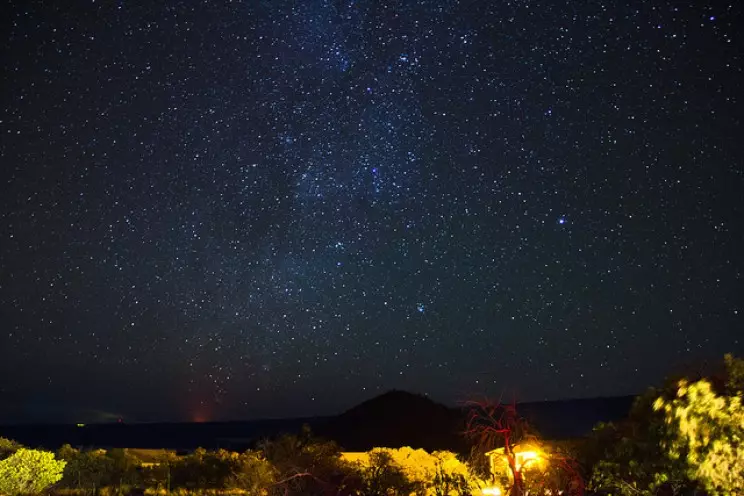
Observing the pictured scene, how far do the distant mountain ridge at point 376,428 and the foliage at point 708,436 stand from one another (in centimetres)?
240

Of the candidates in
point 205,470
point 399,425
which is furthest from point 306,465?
point 399,425

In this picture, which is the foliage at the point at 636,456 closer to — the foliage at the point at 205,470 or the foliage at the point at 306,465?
the foliage at the point at 306,465

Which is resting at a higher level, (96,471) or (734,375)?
(734,375)

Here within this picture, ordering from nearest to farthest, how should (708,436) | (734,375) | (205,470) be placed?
(708,436) → (734,375) → (205,470)

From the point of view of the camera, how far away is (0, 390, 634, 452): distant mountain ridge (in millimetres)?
43719

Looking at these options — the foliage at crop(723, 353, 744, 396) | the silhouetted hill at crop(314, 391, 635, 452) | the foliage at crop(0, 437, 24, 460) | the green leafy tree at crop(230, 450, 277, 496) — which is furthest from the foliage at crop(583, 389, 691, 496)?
the silhouetted hill at crop(314, 391, 635, 452)

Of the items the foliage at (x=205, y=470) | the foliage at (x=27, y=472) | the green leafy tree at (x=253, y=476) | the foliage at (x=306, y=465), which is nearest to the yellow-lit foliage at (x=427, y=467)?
the foliage at (x=306, y=465)

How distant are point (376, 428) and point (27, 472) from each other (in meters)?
38.8

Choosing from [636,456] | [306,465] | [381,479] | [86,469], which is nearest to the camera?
[636,456]

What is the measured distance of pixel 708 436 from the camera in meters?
6.85

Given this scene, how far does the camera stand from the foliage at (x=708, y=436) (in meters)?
6.71

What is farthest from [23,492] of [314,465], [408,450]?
[408,450]

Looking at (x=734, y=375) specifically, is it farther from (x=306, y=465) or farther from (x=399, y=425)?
(x=399, y=425)

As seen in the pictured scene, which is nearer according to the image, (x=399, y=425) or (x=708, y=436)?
(x=708, y=436)
